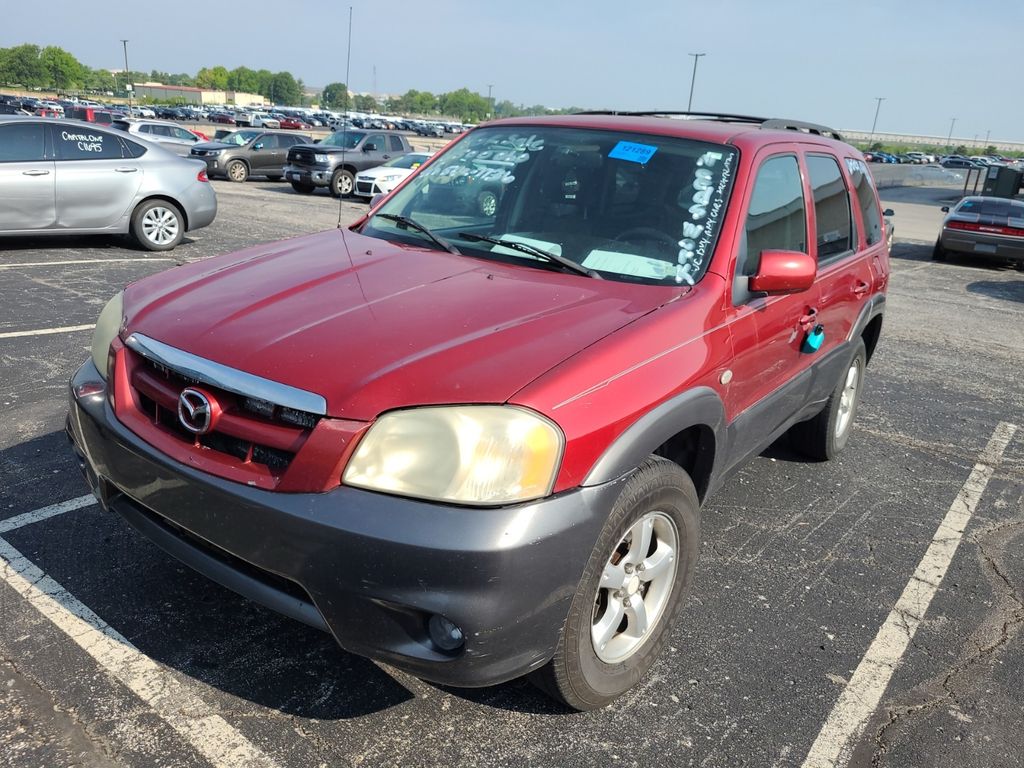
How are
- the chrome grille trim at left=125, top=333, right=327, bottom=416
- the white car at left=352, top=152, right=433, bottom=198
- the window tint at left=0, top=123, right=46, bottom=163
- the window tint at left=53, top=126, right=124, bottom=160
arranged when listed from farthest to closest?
the white car at left=352, top=152, right=433, bottom=198
the window tint at left=53, top=126, right=124, bottom=160
the window tint at left=0, top=123, right=46, bottom=163
the chrome grille trim at left=125, top=333, right=327, bottom=416

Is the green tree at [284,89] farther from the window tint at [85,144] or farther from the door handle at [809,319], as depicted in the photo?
the door handle at [809,319]

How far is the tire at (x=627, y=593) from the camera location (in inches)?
93.1

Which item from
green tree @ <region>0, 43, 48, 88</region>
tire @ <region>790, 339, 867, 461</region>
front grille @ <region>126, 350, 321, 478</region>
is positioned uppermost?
green tree @ <region>0, 43, 48, 88</region>

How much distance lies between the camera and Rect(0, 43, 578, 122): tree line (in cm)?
12469

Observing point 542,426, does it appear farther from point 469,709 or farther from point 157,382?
point 157,382

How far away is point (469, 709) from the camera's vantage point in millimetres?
2641

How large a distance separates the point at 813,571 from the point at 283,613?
2411 mm

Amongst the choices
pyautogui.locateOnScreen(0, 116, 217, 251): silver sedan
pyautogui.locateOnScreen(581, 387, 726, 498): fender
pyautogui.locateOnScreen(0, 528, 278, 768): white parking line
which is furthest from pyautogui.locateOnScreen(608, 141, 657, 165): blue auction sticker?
pyautogui.locateOnScreen(0, 116, 217, 251): silver sedan

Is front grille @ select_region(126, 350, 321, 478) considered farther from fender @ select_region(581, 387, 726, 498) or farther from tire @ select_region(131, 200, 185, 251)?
tire @ select_region(131, 200, 185, 251)

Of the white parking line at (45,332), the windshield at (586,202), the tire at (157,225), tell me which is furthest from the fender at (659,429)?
the tire at (157,225)

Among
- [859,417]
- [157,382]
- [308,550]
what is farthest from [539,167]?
[859,417]

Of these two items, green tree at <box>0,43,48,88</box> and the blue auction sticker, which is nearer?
the blue auction sticker

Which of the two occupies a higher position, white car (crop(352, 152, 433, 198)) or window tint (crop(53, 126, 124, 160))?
window tint (crop(53, 126, 124, 160))

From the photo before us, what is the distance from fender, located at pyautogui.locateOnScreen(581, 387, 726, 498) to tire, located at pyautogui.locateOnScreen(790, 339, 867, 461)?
1897 millimetres
